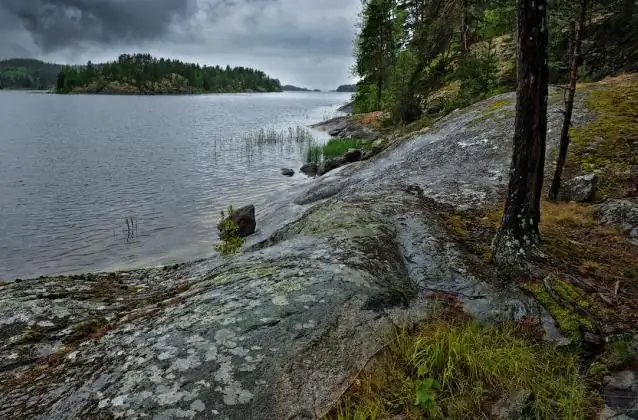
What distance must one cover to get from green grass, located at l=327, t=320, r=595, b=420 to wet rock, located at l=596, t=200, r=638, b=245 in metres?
5.13

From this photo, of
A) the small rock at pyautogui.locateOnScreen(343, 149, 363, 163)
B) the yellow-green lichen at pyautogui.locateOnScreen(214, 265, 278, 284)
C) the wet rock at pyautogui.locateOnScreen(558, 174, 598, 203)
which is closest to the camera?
the yellow-green lichen at pyautogui.locateOnScreen(214, 265, 278, 284)

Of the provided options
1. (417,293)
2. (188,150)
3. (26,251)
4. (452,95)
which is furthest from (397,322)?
(188,150)

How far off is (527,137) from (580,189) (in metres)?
4.96

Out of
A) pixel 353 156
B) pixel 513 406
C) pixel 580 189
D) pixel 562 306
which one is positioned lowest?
pixel 513 406

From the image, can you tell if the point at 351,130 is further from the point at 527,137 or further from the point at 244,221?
the point at 527,137

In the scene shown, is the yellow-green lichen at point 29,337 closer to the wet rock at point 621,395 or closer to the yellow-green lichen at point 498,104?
the wet rock at point 621,395

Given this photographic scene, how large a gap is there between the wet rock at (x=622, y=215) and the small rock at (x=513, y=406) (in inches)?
232

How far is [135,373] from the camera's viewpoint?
3979mm

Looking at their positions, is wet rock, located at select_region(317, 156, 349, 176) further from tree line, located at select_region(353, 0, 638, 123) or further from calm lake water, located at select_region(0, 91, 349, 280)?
tree line, located at select_region(353, 0, 638, 123)

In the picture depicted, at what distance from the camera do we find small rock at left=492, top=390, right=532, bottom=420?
3.79 meters

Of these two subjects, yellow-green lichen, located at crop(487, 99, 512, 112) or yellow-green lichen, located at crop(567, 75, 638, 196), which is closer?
yellow-green lichen, located at crop(567, 75, 638, 196)

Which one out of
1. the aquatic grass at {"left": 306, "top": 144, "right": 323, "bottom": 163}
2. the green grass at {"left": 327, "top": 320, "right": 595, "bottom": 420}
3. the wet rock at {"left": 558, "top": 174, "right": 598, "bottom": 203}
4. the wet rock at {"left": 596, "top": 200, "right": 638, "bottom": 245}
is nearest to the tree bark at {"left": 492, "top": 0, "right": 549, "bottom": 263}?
the green grass at {"left": 327, "top": 320, "right": 595, "bottom": 420}

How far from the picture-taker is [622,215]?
895 centimetres

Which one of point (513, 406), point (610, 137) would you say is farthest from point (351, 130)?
point (513, 406)
